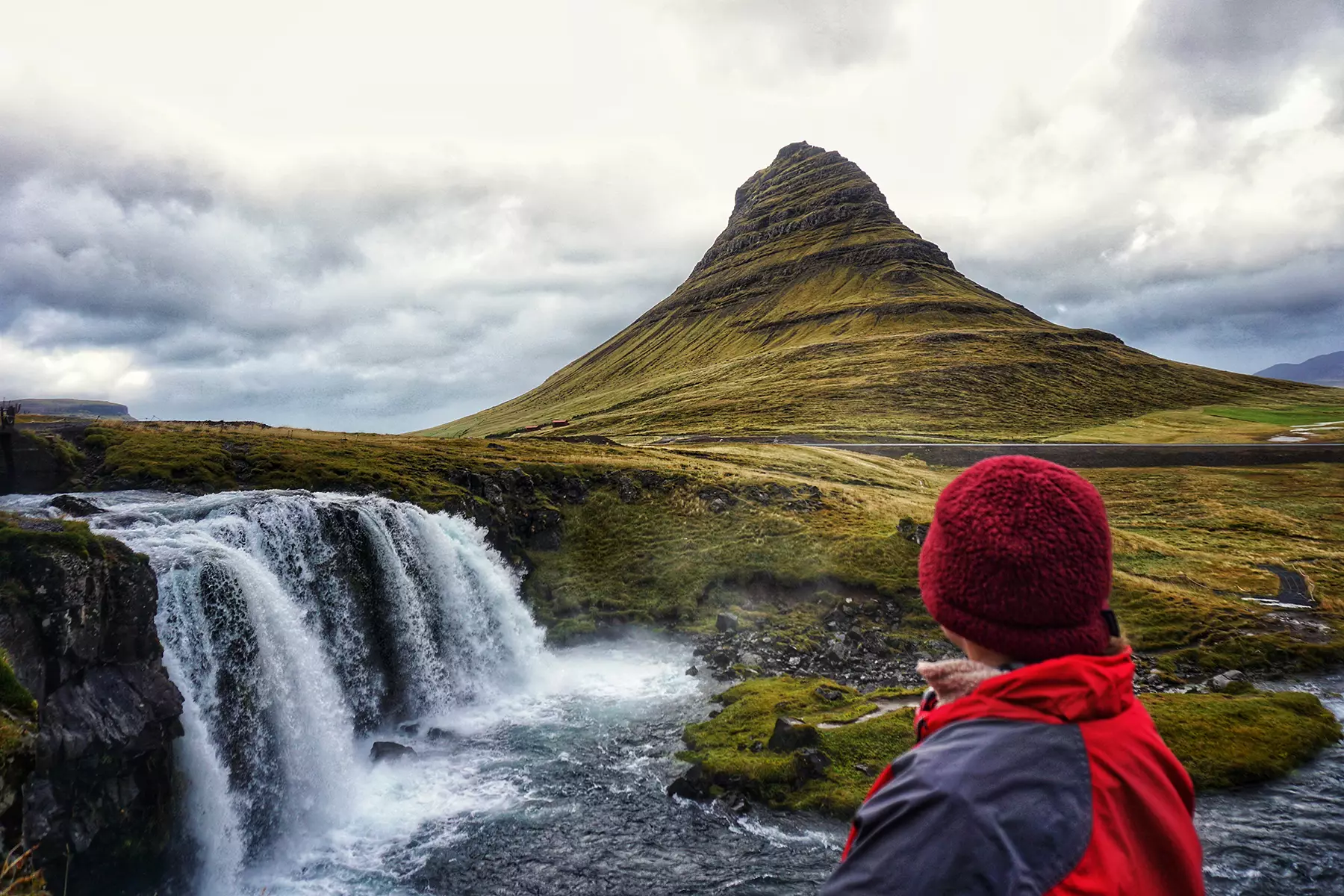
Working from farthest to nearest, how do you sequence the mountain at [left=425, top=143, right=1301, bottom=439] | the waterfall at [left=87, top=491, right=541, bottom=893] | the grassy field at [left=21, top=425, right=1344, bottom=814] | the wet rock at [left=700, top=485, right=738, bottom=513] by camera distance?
the mountain at [left=425, top=143, right=1301, bottom=439] → the wet rock at [left=700, top=485, right=738, bottom=513] → the grassy field at [left=21, top=425, right=1344, bottom=814] → the waterfall at [left=87, top=491, right=541, bottom=893]

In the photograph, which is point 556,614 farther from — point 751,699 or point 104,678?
point 104,678

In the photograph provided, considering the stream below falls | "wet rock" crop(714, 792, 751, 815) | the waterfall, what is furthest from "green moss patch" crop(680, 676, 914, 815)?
the waterfall

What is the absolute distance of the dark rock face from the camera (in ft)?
51.0

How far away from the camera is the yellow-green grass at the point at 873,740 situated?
806 inches

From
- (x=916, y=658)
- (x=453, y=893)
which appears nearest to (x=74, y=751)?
(x=453, y=893)

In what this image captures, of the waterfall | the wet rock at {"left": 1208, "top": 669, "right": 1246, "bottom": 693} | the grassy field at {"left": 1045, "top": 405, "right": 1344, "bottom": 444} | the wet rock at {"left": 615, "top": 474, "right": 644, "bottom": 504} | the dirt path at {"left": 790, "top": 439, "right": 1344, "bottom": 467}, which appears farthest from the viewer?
the grassy field at {"left": 1045, "top": 405, "right": 1344, "bottom": 444}

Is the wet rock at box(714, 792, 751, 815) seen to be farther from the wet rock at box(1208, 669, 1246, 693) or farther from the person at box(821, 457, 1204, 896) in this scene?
the wet rock at box(1208, 669, 1246, 693)

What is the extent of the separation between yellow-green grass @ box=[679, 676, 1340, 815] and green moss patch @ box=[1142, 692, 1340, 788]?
0.08ft

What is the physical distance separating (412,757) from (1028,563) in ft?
87.1

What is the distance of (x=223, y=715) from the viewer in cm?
2084

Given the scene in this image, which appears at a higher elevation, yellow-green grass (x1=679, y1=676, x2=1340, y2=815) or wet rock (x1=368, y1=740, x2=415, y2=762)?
yellow-green grass (x1=679, y1=676, x2=1340, y2=815)

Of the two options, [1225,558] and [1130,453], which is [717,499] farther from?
[1130,453]

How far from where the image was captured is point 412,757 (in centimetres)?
2494

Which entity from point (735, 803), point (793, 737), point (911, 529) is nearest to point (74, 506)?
point (735, 803)
